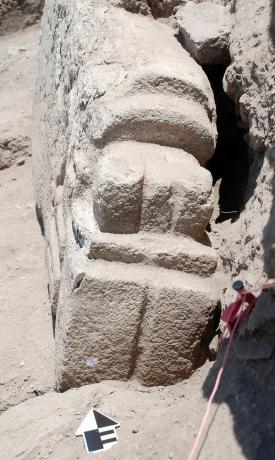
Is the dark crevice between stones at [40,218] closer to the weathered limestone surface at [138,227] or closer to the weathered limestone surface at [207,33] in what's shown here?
the weathered limestone surface at [138,227]

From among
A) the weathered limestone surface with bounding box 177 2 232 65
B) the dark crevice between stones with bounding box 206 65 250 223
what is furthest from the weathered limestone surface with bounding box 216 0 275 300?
the dark crevice between stones with bounding box 206 65 250 223

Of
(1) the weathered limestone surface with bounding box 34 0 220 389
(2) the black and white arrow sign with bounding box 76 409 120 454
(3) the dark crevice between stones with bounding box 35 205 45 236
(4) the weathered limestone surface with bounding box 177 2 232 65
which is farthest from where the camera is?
(3) the dark crevice between stones with bounding box 35 205 45 236

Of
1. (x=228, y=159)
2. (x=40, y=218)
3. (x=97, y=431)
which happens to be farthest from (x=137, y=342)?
(x=40, y=218)

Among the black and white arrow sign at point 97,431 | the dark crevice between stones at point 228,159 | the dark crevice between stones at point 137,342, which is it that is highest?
the dark crevice between stones at point 228,159

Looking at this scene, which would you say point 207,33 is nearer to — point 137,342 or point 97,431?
point 137,342

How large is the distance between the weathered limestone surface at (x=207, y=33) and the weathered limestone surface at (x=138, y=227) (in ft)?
0.73

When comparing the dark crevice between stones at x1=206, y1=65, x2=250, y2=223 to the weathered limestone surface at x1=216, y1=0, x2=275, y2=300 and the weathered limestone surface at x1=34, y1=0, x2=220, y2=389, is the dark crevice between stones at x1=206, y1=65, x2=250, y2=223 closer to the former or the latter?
the weathered limestone surface at x1=216, y1=0, x2=275, y2=300

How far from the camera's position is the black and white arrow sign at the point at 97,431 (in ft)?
6.86

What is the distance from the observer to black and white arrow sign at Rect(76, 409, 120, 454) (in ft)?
6.86

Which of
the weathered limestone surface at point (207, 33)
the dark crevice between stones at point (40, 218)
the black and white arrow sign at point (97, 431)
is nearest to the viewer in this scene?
the black and white arrow sign at point (97, 431)

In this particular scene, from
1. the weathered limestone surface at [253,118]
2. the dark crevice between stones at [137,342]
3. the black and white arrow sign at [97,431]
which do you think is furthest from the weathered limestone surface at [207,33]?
the black and white arrow sign at [97,431]

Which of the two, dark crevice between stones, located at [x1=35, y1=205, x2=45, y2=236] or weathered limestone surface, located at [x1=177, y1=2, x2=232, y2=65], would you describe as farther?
dark crevice between stones, located at [x1=35, y1=205, x2=45, y2=236]

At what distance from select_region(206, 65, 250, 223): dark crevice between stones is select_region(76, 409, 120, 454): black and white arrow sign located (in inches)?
38.3

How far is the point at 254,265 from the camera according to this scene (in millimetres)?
2207
